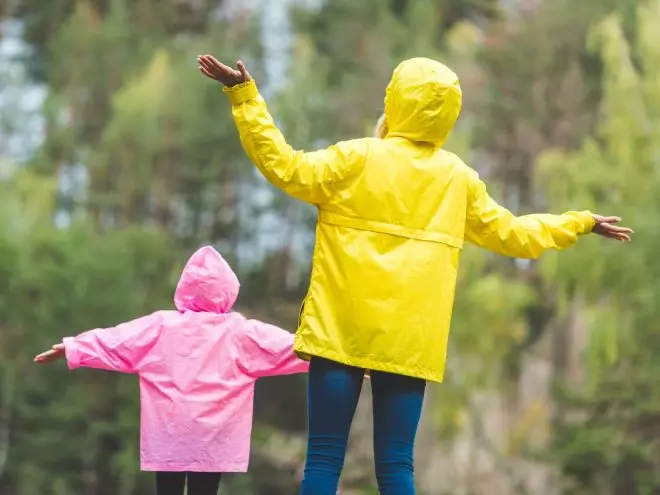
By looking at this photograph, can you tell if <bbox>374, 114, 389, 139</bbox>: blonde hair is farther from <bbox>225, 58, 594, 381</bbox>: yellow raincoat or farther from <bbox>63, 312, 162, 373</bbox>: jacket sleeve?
<bbox>63, 312, 162, 373</bbox>: jacket sleeve

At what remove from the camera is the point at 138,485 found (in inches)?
773

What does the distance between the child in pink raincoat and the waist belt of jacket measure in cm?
86

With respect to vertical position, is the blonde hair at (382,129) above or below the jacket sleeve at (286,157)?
above

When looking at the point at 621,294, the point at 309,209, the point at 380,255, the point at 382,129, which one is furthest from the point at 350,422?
the point at 309,209

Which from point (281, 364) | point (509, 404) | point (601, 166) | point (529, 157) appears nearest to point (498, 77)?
point (529, 157)

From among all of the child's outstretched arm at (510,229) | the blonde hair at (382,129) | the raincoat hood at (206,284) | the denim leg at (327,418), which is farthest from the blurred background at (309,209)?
the denim leg at (327,418)

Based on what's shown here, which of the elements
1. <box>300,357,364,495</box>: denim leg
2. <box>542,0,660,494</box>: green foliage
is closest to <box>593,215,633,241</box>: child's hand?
<box>300,357,364,495</box>: denim leg

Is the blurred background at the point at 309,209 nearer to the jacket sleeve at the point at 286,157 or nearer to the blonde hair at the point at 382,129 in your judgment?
the blonde hair at the point at 382,129

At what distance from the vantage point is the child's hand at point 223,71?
3.07 meters

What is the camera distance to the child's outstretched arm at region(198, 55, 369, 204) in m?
3.10

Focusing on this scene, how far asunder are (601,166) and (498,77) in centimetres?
435

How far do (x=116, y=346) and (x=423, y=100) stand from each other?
1.41 metres

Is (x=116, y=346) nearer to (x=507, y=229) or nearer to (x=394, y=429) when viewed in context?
(x=394, y=429)

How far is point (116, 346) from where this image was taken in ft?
13.2
